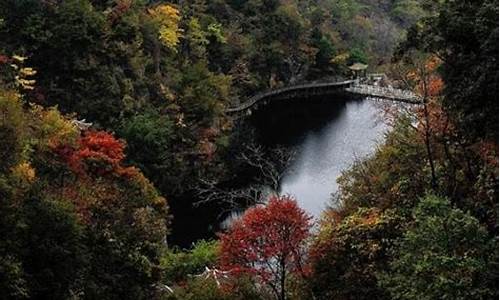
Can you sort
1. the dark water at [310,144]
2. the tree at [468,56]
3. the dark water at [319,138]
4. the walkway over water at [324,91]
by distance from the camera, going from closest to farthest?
the tree at [468,56] → the dark water at [310,144] → the dark water at [319,138] → the walkway over water at [324,91]

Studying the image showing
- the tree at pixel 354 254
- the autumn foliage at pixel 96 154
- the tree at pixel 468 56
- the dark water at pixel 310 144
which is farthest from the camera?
the dark water at pixel 310 144

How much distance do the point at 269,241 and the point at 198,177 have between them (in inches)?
856

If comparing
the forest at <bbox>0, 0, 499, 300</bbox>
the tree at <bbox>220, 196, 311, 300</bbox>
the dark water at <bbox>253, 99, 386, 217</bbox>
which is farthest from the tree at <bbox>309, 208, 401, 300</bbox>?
the dark water at <bbox>253, 99, 386, 217</bbox>

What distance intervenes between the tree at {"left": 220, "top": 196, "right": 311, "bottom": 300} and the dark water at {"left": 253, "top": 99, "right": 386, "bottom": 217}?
1464cm

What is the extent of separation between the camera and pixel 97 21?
41.8 metres

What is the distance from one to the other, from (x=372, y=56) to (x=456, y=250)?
6710cm

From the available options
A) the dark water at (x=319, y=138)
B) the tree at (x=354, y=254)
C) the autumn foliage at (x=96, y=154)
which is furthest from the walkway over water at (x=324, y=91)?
the tree at (x=354, y=254)

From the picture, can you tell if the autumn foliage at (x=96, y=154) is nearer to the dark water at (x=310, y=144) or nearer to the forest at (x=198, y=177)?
the forest at (x=198, y=177)

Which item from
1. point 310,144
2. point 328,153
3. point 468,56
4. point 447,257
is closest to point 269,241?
point 468,56

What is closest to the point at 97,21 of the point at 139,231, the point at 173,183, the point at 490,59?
the point at 173,183

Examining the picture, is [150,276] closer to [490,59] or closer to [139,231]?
[139,231]

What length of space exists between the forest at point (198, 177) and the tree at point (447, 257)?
0.10ft

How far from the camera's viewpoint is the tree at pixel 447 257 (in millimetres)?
13406

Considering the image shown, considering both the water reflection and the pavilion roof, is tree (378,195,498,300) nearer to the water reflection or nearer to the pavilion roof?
the water reflection
